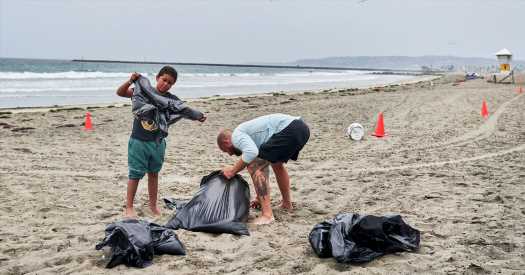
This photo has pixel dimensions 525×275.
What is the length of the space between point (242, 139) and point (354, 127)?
516cm

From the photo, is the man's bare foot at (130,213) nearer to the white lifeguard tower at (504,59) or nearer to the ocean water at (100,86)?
the ocean water at (100,86)

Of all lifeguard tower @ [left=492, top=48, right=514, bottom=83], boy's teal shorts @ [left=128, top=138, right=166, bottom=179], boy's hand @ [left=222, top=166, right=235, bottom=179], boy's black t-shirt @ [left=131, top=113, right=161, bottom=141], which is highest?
lifeguard tower @ [left=492, top=48, right=514, bottom=83]

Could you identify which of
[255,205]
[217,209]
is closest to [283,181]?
[255,205]

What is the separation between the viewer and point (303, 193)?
526cm

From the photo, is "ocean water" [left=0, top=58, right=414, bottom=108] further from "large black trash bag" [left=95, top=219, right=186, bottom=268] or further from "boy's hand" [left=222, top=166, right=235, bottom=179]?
"large black trash bag" [left=95, top=219, right=186, bottom=268]

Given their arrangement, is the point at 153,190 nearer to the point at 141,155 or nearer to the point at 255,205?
the point at 141,155

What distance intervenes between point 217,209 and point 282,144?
2.52 feet

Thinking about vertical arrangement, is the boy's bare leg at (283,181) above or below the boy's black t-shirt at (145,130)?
below

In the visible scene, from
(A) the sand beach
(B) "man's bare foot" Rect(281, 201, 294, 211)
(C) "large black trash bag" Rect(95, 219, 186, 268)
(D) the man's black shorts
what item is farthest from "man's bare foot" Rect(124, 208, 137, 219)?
(B) "man's bare foot" Rect(281, 201, 294, 211)

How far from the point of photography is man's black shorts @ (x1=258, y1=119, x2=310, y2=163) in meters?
4.05

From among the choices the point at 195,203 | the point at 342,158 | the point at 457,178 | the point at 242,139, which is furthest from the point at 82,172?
the point at 457,178

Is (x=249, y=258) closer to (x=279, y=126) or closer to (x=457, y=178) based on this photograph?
(x=279, y=126)

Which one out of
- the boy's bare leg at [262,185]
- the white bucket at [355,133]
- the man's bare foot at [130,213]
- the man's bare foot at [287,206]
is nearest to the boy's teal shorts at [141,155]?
the man's bare foot at [130,213]

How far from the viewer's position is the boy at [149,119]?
408 centimetres
